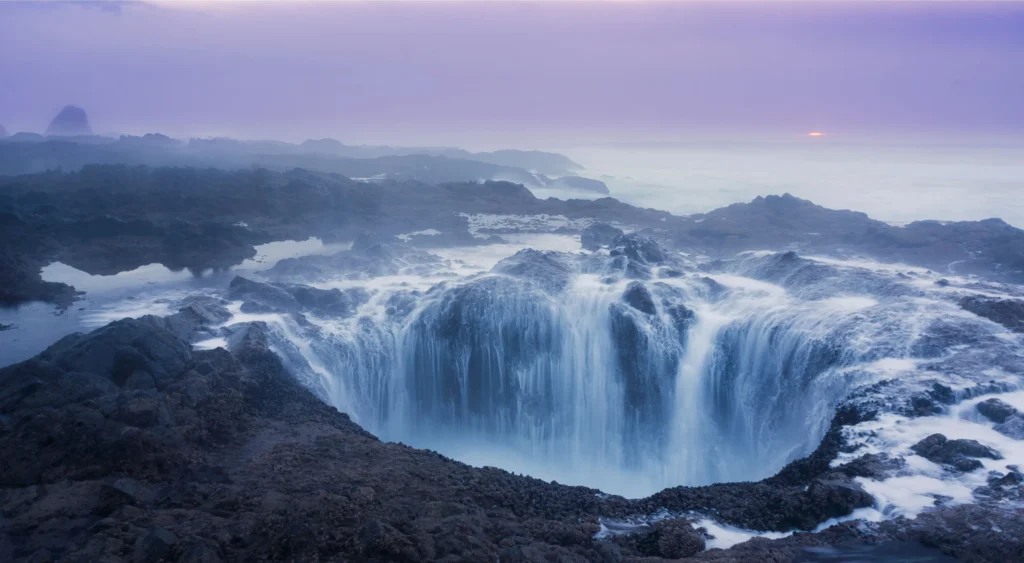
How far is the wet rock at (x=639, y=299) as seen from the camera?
26.4 meters

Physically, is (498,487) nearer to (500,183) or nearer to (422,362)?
(422,362)

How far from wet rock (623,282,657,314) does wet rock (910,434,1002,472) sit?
11.9 m

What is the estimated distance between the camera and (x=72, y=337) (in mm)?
18500

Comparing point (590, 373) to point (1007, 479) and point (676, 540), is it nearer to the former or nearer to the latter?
point (676, 540)

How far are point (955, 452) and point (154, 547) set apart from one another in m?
16.2

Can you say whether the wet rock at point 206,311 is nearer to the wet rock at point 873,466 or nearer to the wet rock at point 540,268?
the wet rock at point 540,268

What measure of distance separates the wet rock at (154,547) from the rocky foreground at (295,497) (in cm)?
2

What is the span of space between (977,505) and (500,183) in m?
44.2

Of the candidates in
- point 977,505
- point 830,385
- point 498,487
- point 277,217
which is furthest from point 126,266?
point 977,505

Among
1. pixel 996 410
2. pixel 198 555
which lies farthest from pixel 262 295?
pixel 996 410

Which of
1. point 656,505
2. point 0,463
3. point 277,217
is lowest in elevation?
point 656,505

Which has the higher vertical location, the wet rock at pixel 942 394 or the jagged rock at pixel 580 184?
the jagged rock at pixel 580 184

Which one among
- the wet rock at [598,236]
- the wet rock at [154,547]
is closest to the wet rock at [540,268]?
the wet rock at [598,236]

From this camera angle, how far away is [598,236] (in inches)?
1551
